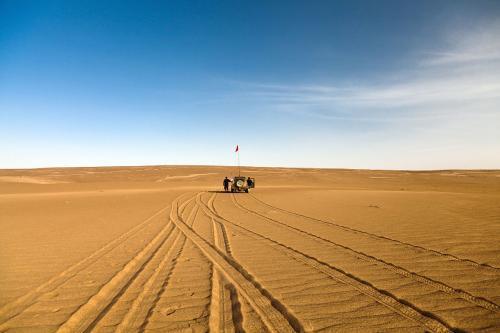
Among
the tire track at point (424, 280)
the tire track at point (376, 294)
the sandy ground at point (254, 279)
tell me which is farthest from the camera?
the tire track at point (424, 280)

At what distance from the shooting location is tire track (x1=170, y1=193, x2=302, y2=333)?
336 cm

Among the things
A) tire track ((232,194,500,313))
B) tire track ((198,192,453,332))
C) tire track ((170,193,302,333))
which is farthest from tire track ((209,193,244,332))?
tire track ((232,194,500,313))

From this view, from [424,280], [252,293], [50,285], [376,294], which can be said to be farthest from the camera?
[50,285]

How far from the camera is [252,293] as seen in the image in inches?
166

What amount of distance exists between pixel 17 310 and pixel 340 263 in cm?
497

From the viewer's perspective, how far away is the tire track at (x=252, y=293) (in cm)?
336

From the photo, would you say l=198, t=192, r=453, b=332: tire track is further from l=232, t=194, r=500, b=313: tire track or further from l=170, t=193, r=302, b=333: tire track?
l=170, t=193, r=302, b=333: tire track

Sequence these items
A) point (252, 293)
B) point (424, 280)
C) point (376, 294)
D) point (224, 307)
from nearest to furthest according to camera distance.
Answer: point (224, 307) → point (376, 294) → point (252, 293) → point (424, 280)

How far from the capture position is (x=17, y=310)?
391cm

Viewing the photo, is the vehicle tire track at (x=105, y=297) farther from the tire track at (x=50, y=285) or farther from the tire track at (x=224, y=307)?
the tire track at (x=224, y=307)

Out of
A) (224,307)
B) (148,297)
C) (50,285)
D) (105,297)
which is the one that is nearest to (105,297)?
(105,297)

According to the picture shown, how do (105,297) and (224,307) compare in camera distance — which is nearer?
(224,307)

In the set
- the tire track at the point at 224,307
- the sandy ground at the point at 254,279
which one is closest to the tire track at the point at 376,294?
the sandy ground at the point at 254,279

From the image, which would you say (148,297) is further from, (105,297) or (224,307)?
(224,307)
